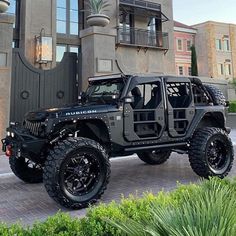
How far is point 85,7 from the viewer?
828 inches

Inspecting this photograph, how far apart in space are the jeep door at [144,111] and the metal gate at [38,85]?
19.5ft

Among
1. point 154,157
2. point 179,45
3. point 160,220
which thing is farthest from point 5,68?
point 179,45

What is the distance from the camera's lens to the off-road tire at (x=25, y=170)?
6.62 m

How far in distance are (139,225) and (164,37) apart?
21310 millimetres

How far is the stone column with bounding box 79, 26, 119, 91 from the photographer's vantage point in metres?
11.8

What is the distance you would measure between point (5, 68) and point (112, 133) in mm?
6360

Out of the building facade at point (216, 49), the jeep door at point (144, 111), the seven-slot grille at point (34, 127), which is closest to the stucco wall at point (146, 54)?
the jeep door at point (144, 111)

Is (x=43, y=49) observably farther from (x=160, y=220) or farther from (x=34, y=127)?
(x=160, y=220)

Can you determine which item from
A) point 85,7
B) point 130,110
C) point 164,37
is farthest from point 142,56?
point 130,110

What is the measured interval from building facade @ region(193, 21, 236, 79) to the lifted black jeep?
1672 inches

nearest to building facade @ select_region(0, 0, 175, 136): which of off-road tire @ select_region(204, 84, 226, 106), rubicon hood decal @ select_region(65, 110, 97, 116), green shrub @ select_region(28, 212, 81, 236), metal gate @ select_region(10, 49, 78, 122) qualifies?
metal gate @ select_region(10, 49, 78, 122)

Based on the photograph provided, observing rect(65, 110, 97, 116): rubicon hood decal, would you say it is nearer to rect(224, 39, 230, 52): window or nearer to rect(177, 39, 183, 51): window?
rect(177, 39, 183, 51): window

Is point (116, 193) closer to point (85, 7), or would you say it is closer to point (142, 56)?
point (142, 56)

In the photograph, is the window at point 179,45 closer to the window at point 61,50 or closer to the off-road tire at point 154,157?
the window at point 61,50
